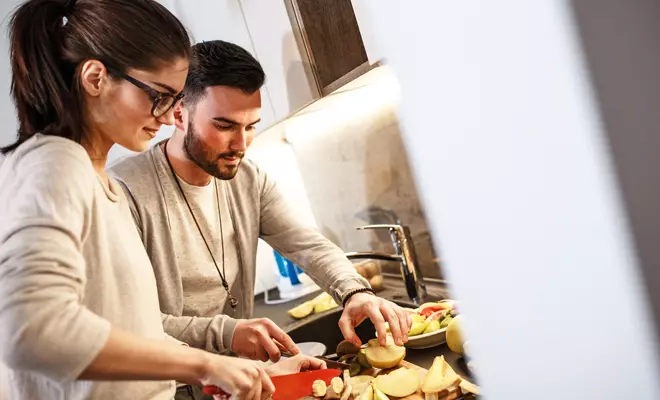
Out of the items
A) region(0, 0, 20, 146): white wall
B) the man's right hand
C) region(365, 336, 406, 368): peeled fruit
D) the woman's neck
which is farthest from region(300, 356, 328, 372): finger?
region(0, 0, 20, 146): white wall

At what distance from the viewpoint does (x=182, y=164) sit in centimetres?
164

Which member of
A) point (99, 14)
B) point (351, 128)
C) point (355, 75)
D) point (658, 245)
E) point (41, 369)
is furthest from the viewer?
point (351, 128)

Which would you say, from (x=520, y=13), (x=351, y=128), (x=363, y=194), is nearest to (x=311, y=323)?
(x=363, y=194)

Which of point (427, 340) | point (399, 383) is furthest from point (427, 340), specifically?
point (399, 383)

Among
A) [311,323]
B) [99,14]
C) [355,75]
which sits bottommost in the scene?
[311,323]

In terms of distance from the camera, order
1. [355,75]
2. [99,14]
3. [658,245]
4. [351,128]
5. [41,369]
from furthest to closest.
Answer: [351,128] → [355,75] → [99,14] → [41,369] → [658,245]

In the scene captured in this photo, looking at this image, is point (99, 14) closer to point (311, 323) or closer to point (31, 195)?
point (31, 195)

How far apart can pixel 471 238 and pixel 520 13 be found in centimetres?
15

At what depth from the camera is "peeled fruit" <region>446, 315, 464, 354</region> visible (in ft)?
4.11

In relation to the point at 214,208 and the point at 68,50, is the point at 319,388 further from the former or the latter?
the point at 68,50

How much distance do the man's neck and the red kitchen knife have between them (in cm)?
66

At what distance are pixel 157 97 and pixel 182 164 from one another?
0.67m

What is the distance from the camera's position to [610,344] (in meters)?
0.36

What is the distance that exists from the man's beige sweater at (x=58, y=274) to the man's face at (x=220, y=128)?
0.63m
